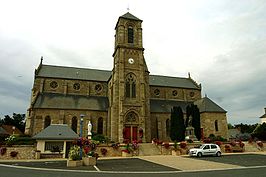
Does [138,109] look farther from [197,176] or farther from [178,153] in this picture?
[197,176]

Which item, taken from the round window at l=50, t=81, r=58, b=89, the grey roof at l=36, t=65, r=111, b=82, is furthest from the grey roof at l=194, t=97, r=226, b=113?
the round window at l=50, t=81, r=58, b=89

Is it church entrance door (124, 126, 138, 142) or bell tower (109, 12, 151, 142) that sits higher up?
bell tower (109, 12, 151, 142)

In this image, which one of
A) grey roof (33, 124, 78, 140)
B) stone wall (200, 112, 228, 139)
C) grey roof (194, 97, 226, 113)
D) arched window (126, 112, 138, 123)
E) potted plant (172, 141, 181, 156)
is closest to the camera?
grey roof (33, 124, 78, 140)

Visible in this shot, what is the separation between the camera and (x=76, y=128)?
120ft

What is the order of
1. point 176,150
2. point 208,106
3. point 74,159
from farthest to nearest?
point 208,106, point 176,150, point 74,159

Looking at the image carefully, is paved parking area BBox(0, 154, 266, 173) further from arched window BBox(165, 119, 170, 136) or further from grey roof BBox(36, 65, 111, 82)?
grey roof BBox(36, 65, 111, 82)

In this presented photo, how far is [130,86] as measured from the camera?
1410 inches

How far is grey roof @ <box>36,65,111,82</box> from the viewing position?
41.2 metres

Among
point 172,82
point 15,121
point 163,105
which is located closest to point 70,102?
point 163,105

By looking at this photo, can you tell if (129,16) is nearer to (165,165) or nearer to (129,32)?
(129,32)

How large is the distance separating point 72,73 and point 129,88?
1438 centimetres

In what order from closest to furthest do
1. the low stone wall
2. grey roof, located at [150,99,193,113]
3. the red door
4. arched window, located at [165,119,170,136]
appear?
the low stone wall → the red door → arched window, located at [165,119,170,136] → grey roof, located at [150,99,193,113]

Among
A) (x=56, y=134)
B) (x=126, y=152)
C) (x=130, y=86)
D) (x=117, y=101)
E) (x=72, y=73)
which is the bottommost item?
(x=126, y=152)

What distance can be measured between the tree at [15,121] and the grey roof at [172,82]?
44.3 metres
